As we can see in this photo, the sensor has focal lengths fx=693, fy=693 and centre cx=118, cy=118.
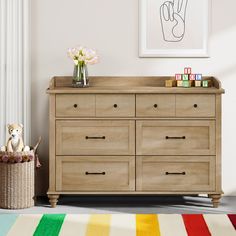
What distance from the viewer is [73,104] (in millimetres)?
4699

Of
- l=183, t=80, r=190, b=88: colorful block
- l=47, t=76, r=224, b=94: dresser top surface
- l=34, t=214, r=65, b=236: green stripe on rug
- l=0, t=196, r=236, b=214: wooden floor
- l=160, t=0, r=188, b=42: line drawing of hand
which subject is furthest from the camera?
l=160, t=0, r=188, b=42: line drawing of hand

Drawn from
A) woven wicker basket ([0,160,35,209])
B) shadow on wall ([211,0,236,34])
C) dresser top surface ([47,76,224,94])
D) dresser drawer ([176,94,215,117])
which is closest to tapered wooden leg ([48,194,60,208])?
woven wicker basket ([0,160,35,209])

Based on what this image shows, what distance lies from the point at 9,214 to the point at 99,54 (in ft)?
4.51

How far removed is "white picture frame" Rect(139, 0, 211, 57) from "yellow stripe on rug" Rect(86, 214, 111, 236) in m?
1.33

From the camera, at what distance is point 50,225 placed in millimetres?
4207

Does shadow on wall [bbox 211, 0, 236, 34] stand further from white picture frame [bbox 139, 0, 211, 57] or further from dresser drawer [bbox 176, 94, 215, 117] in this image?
dresser drawer [bbox 176, 94, 215, 117]

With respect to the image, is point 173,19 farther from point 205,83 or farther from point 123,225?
point 123,225

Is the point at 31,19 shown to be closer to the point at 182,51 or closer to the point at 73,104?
the point at 73,104

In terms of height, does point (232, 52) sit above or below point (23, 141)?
above

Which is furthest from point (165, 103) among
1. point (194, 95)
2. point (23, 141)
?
point (23, 141)

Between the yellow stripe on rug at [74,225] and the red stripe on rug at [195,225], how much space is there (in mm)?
620

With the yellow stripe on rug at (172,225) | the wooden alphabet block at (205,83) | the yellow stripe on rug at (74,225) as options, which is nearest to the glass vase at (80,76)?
the wooden alphabet block at (205,83)

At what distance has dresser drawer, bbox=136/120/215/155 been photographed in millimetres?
4703

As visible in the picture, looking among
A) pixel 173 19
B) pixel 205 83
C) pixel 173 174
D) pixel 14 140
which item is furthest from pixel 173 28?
pixel 14 140
